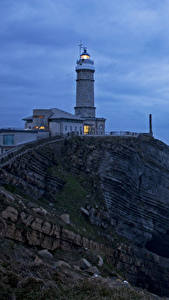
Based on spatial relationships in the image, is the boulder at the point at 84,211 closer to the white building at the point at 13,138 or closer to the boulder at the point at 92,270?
the boulder at the point at 92,270

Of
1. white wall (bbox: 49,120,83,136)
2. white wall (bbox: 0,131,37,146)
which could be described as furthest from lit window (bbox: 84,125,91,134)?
white wall (bbox: 0,131,37,146)

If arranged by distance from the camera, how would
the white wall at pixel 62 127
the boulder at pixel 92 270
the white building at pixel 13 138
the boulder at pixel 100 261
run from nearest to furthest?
1. the boulder at pixel 92 270
2. the boulder at pixel 100 261
3. the white building at pixel 13 138
4. the white wall at pixel 62 127

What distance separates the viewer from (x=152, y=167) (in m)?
57.2

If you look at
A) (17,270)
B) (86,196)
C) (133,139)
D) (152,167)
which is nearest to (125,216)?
(86,196)

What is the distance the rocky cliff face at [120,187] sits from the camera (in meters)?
42.4

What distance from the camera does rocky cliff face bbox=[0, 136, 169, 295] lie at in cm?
4244

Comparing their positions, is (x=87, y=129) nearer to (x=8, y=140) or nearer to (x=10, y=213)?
(x=8, y=140)

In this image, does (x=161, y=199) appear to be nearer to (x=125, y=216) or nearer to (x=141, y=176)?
(x=141, y=176)

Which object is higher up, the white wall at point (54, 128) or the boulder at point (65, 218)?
the white wall at point (54, 128)

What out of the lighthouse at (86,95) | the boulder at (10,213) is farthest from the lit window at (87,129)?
the boulder at (10,213)

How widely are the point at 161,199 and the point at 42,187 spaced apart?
2113cm

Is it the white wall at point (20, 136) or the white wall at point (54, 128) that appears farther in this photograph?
the white wall at point (54, 128)

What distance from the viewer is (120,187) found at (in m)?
50.5

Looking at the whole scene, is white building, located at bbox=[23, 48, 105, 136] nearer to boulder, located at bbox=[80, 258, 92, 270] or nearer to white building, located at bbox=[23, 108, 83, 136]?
white building, located at bbox=[23, 108, 83, 136]
